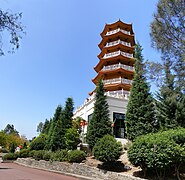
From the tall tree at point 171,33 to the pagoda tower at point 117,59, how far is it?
1122 centimetres

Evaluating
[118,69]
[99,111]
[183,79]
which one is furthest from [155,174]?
[118,69]

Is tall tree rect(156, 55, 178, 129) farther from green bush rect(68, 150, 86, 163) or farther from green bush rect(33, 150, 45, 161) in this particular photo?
green bush rect(33, 150, 45, 161)

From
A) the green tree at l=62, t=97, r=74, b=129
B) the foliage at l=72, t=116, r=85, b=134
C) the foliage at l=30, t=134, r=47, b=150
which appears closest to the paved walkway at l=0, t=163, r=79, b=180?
the green tree at l=62, t=97, r=74, b=129

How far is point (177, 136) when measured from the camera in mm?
10914

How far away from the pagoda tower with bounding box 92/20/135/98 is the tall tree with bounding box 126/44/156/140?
771 centimetres

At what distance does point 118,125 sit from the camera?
21.3 m

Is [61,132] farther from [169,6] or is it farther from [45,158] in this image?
[169,6]

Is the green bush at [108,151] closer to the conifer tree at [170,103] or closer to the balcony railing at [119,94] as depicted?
the conifer tree at [170,103]

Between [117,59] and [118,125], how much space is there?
1166 centimetres

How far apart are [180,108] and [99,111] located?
22.0ft

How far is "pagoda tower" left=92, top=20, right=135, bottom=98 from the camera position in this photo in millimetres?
26875

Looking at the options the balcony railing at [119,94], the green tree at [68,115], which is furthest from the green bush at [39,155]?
the balcony railing at [119,94]

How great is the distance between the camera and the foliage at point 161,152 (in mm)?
10063

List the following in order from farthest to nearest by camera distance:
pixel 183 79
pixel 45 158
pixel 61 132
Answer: pixel 61 132, pixel 45 158, pixel 183 79
